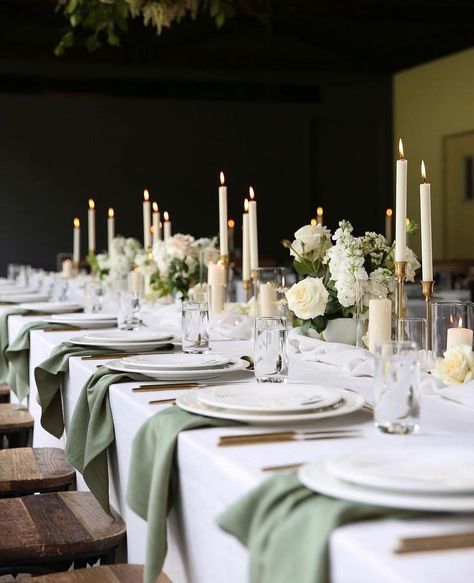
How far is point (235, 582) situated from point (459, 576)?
0.57m

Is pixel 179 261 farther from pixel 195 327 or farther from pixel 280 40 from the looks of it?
pixel 280 40

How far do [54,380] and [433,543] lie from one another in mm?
1948

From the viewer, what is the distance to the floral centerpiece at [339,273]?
2438mm

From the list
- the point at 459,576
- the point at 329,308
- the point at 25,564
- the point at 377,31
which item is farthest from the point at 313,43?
the point at 459,576

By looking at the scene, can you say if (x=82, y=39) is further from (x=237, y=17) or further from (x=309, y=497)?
(x=309, y=497)

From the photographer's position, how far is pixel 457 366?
1967 millimetres

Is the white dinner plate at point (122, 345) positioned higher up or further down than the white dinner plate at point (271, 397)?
higher up

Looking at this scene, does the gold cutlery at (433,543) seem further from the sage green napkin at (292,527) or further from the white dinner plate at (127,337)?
the white dinner plate at (127,337)

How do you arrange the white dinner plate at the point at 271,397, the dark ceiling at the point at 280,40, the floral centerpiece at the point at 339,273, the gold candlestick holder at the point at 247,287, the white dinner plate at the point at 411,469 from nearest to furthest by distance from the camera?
the white dinner plate at the point at 411,469 → the white dinner plate at the point at 271,397 → the floral centerpiece at the point at 339,273 → the gold candlestick holder at the point at 247,287 → the dark ceiling at the point at 280,40

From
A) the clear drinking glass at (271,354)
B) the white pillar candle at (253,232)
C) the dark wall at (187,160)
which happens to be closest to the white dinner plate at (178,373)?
the clear drinking glass at (271,354)

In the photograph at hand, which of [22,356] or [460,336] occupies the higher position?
[460,336]

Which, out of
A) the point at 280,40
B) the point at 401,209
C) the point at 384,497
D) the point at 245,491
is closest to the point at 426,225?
the point at 401,209

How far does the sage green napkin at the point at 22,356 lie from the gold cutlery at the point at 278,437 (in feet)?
6.85

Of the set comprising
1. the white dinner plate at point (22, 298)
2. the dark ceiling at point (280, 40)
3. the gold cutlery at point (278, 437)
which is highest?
the dark ceiling at point (280, 40)
